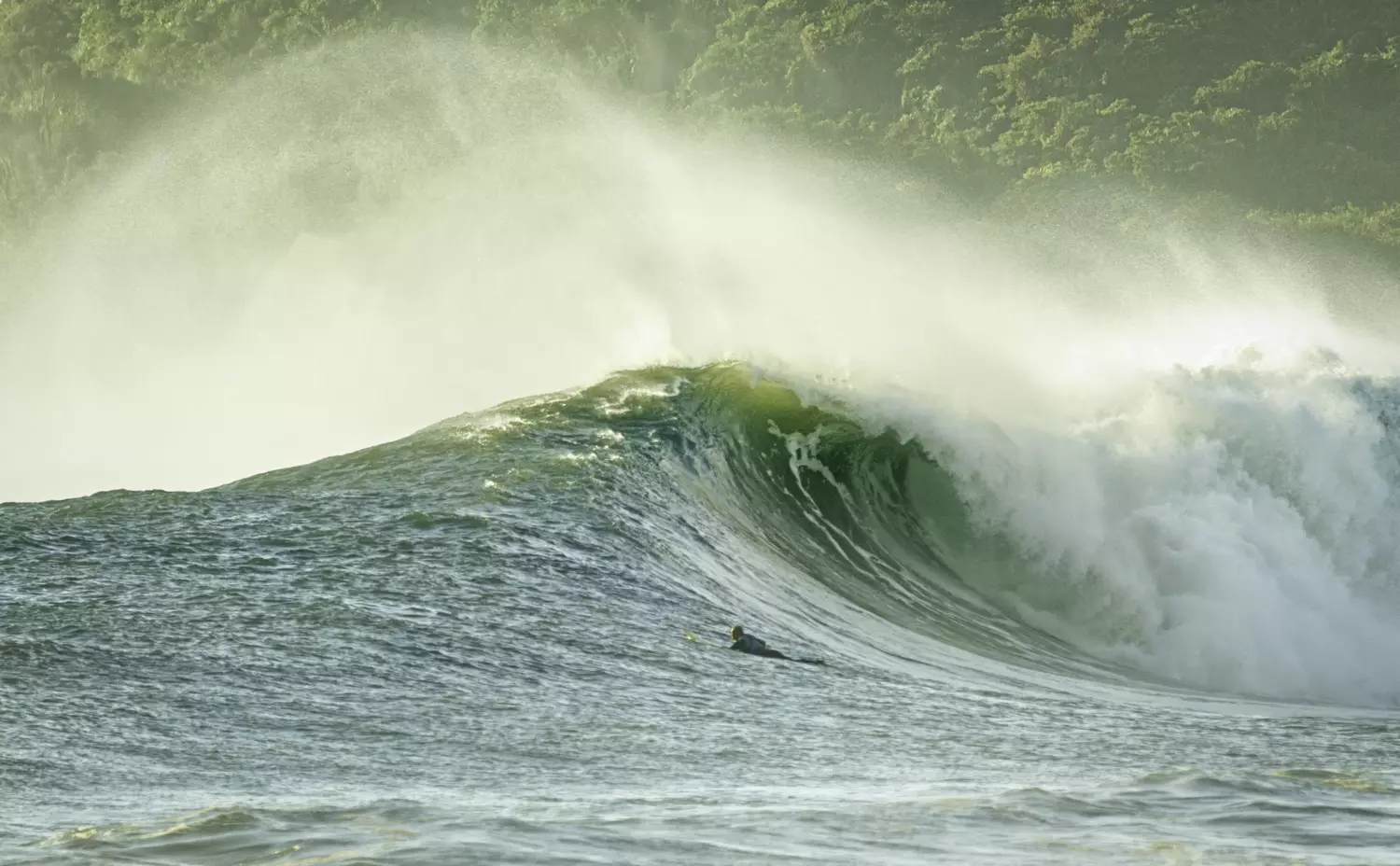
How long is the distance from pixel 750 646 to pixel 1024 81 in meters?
80.0

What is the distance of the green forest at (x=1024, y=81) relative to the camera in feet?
270

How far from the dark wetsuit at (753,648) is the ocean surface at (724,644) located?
0.95ft

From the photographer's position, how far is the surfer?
13.5m

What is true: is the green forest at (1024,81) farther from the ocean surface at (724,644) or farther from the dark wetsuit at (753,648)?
the dark wetsuit at (753,648)

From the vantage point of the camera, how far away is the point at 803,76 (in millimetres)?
94062

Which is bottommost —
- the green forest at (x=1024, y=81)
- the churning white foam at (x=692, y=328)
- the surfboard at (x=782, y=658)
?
the surfboard at (x=782, y=658)

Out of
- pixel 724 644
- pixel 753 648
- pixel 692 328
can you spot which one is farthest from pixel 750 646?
pixel 692 328

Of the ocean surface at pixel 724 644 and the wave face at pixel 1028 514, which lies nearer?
the ocean surface at pixel 724 644

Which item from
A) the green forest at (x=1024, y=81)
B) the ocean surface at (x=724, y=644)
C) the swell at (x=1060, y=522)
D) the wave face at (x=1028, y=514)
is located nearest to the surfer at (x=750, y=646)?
the ocean surface at (x=724, y=644)

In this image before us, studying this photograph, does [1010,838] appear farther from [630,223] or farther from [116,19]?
[116,19]

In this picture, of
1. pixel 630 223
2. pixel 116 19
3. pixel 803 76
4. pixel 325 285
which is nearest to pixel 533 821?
pixel 630 223

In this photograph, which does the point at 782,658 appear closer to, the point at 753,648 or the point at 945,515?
the point at 753,648

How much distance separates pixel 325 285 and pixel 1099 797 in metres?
74.2

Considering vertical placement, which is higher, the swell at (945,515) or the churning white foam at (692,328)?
the churning white foam at (692,328)
